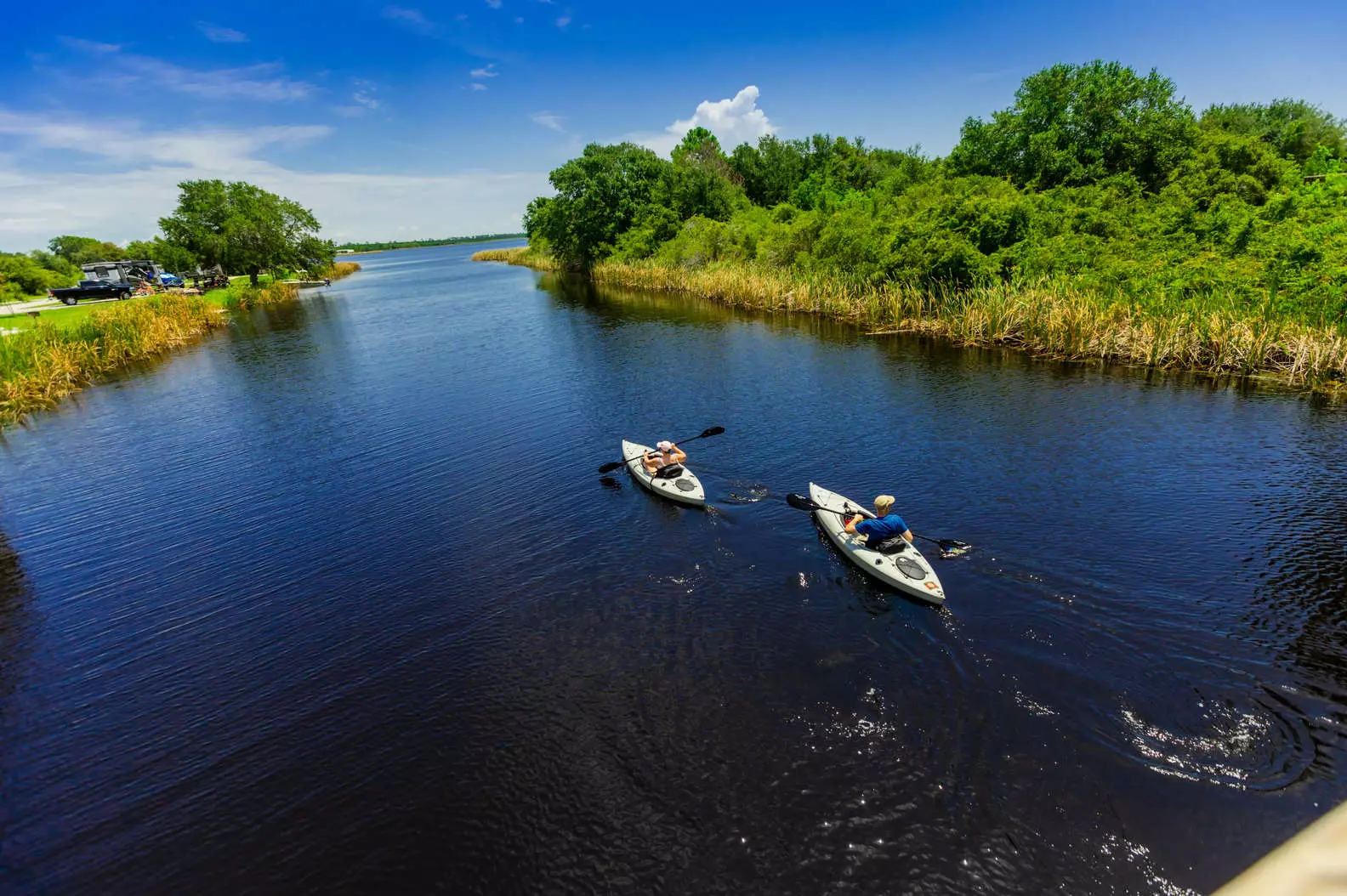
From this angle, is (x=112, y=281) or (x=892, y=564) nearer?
(x=892, y=564)

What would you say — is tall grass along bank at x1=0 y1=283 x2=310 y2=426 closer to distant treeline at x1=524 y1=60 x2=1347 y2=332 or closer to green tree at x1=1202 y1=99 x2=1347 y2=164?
distant treeline at x1=524 y1=60 x2=1347 y2=332

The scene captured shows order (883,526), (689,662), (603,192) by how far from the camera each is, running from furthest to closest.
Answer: (603,192) → (883,526) → (689,662)

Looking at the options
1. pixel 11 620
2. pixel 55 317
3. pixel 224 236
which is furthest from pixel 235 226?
pixel 11 620

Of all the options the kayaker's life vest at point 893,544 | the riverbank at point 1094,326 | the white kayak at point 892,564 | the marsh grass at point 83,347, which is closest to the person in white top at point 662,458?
the white kayak at point 892,564

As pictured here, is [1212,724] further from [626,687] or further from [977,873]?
[626,687]

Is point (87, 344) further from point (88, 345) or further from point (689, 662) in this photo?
point (689, 662)

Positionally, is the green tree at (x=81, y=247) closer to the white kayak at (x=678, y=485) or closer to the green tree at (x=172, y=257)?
the green tree at (x=172, y=257)

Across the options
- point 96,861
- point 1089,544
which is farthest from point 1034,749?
point 96,861
